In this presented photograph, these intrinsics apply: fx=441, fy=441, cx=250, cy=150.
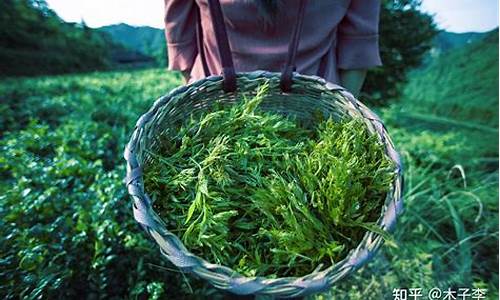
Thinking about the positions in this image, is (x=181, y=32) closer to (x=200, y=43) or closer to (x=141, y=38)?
(x=200, y=43)

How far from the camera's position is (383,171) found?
841 millimetres

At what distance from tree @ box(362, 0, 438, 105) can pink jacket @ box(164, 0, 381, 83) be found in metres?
1.36

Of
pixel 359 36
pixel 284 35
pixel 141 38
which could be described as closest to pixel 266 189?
pixel 284 35

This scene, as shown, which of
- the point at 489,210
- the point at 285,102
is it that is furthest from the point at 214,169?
the point at 489,210

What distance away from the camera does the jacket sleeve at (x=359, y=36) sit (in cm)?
113

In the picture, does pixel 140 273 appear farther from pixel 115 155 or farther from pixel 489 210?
pixel 489 210

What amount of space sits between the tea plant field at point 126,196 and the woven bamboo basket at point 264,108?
0.27 m

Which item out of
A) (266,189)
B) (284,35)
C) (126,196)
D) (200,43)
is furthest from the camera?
Result: (126,196)

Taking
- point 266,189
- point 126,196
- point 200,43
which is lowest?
point 126,196

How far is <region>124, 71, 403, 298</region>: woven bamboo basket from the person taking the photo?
27.0 inches

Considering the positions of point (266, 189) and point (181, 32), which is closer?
point (266, 189)

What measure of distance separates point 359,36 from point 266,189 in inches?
21.3

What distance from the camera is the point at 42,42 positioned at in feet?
8.87

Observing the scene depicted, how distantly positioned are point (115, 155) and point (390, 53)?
1629 millimetres
